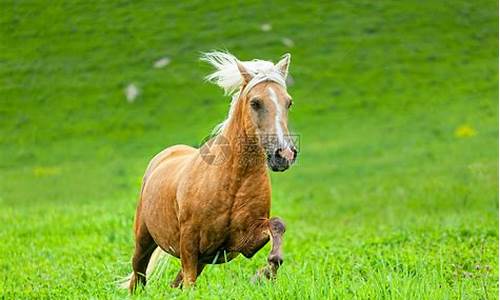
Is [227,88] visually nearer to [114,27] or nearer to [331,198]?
[331,198]

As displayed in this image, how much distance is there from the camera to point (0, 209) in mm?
22484

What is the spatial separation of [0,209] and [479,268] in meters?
15.0

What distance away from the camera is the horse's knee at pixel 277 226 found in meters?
7.73

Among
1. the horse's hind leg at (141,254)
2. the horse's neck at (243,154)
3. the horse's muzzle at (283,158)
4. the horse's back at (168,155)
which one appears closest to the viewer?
the horse's muzzle at (283,158)

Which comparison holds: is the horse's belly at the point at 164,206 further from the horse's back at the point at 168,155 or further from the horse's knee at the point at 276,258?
the horse's knee at the point at 276,258

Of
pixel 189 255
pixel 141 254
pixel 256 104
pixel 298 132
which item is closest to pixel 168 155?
pixel 141 254

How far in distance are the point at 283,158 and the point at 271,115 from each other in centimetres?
52

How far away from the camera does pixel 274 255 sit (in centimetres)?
752

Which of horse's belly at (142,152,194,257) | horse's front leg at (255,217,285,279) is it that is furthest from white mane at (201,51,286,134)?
horse's front leg at (255,217,285,279)

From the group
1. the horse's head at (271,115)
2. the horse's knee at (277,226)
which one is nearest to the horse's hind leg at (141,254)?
the horse's knee at (277,226)

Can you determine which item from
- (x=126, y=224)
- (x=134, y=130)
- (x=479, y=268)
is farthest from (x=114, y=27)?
(x=479, y=268)

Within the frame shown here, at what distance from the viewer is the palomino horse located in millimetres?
7703

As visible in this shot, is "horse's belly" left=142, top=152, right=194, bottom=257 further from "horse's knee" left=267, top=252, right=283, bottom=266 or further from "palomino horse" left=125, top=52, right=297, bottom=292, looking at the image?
"horse's knee" left=267, top=252, right=283, bottom=266

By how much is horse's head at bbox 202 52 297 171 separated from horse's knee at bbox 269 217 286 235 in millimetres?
597
